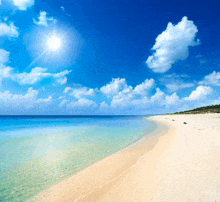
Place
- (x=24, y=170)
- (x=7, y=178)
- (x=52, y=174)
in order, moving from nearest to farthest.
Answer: (x=7, y=178) < (x=52, y=174) < (x=24, y=170)

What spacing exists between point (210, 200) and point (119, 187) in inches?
126

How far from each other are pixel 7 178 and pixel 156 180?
796cm

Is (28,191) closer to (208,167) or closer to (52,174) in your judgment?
(52,174)

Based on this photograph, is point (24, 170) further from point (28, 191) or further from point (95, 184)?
point (95, 184)

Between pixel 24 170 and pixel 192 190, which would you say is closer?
pixel 192 190

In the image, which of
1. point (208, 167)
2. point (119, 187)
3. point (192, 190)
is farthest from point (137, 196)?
point (208, 167)

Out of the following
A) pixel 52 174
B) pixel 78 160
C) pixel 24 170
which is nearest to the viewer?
pixel 52 174

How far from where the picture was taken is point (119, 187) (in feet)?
17.4

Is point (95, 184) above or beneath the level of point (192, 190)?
beneath

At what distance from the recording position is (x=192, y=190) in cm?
446

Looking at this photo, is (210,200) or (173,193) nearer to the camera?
(210,200)

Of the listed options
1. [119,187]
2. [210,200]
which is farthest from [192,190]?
[119,187]

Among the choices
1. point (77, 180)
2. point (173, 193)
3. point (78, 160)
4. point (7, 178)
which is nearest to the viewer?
point (173, 193)

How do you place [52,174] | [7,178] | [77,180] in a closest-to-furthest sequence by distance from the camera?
[77,180] → [7,178] → [52,174]
